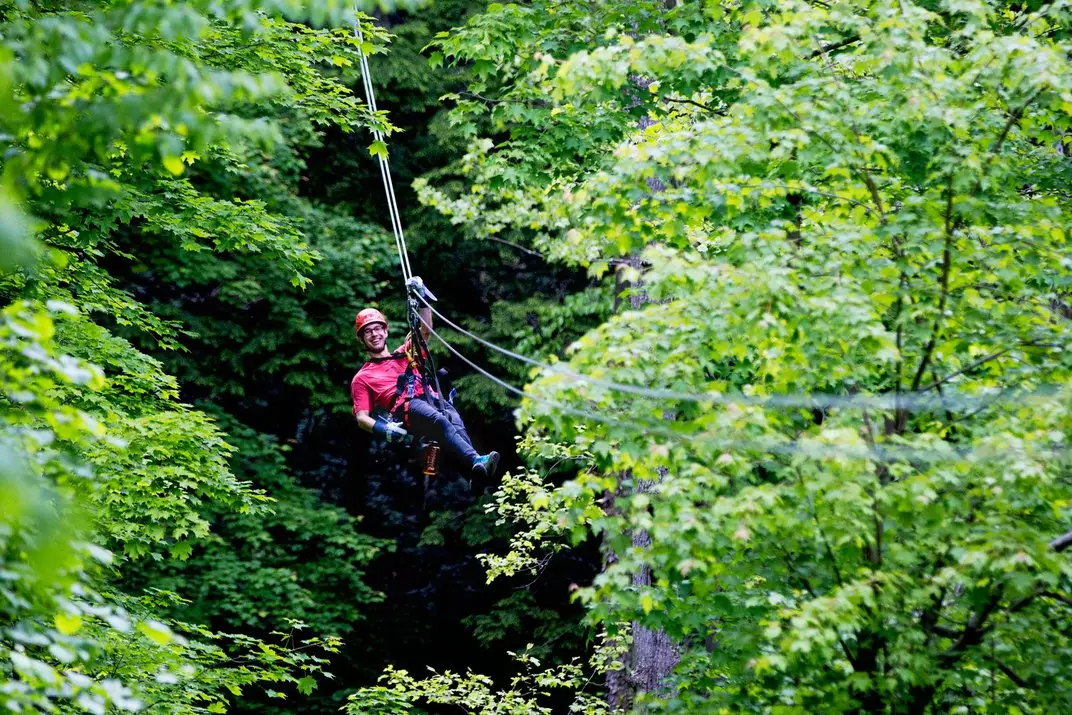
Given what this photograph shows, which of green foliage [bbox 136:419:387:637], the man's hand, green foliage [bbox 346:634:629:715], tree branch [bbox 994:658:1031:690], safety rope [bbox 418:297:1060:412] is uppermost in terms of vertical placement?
safety rope [bbox 418:297:1060:412]

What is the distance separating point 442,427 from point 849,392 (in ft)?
11.6

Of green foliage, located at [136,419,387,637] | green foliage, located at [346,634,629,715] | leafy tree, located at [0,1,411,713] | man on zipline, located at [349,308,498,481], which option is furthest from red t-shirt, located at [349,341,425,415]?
green foliage, located at [136,419,387,637]

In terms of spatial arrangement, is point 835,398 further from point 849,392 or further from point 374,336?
point 374,336

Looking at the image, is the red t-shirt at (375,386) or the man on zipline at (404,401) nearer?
the man on zipline at (404,401)

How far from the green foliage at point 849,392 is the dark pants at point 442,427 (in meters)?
2.55

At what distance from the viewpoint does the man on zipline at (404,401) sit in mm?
8435

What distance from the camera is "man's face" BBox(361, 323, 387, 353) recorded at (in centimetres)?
924

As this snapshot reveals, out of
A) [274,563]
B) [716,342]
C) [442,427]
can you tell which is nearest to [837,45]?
[716,342]

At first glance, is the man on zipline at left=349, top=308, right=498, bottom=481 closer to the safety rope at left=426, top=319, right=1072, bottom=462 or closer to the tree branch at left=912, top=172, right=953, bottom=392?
the safety rope at left=426, top=319, right=1072, bottom=462

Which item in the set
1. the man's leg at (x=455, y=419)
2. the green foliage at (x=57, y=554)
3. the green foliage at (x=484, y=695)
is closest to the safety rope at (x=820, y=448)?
the green foliage at (x=57, y=554)

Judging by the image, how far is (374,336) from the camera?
927cm

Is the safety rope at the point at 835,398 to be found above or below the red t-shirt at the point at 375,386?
above

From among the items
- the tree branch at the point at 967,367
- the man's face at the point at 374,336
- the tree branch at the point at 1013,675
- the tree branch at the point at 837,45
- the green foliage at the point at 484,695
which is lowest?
the green foliage at the point at 484,695

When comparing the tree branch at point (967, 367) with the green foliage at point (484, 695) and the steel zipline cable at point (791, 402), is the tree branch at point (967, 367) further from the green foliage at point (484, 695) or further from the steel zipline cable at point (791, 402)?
the green foliage at point (484, 695)
